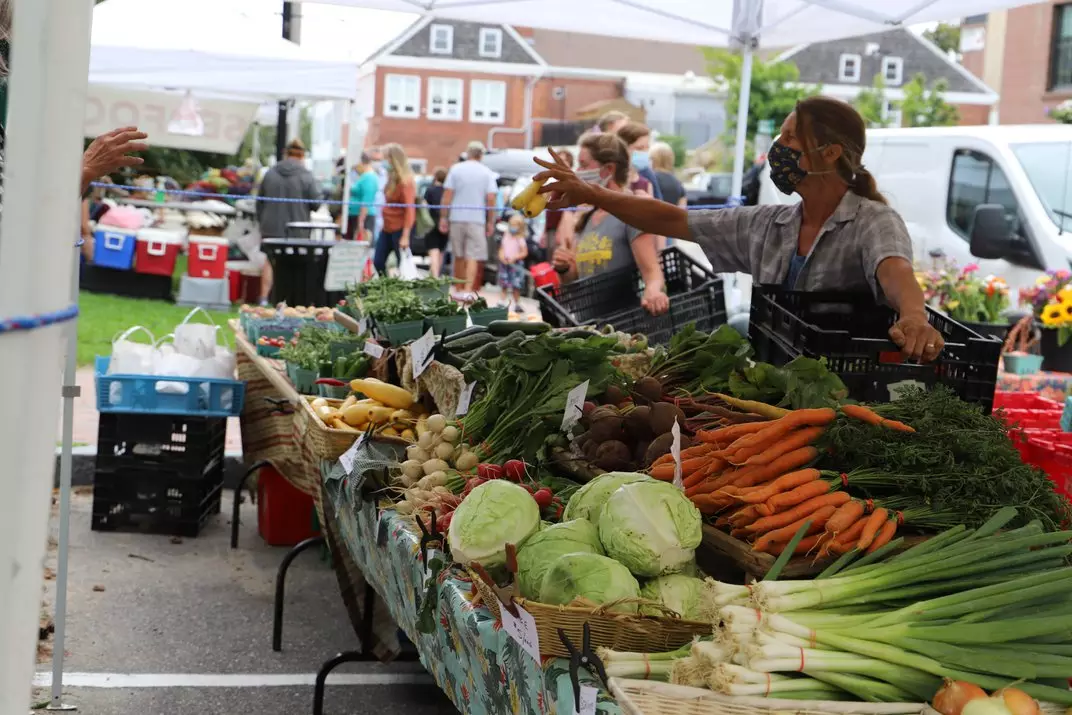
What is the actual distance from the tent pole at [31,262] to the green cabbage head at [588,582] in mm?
1191

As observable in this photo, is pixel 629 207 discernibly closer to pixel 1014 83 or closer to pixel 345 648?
pixel 345 648

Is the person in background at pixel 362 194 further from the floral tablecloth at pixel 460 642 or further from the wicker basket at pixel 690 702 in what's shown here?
the wicker basket at pixel 690 702

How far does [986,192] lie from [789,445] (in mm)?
8399

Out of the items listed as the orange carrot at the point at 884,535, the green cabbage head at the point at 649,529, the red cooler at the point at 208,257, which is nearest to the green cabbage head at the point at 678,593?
the green cabbage head at the point at 649,529

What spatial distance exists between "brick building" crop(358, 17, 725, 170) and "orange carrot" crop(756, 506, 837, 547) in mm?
52449

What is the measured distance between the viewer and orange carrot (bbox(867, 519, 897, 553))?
8.22 feet

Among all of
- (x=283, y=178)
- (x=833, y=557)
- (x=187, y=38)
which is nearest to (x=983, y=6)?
Result: (x=833, y=557)

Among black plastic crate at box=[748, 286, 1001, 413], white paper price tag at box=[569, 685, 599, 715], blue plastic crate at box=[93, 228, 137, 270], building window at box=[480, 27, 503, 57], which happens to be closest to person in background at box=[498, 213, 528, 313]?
blue plastic crate at box=[93, 228, 137, 270]

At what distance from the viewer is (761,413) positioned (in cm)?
311

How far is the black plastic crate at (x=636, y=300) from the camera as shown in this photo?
561 centimetres

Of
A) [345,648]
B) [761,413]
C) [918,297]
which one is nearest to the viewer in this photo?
[761,413]

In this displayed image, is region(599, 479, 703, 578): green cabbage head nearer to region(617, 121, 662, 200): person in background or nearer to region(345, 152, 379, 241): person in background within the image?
region(617, 121, 662, 200): person in background

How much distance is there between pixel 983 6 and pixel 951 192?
4863 mm

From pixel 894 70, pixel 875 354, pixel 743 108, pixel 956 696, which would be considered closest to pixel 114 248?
pixel 743 108
